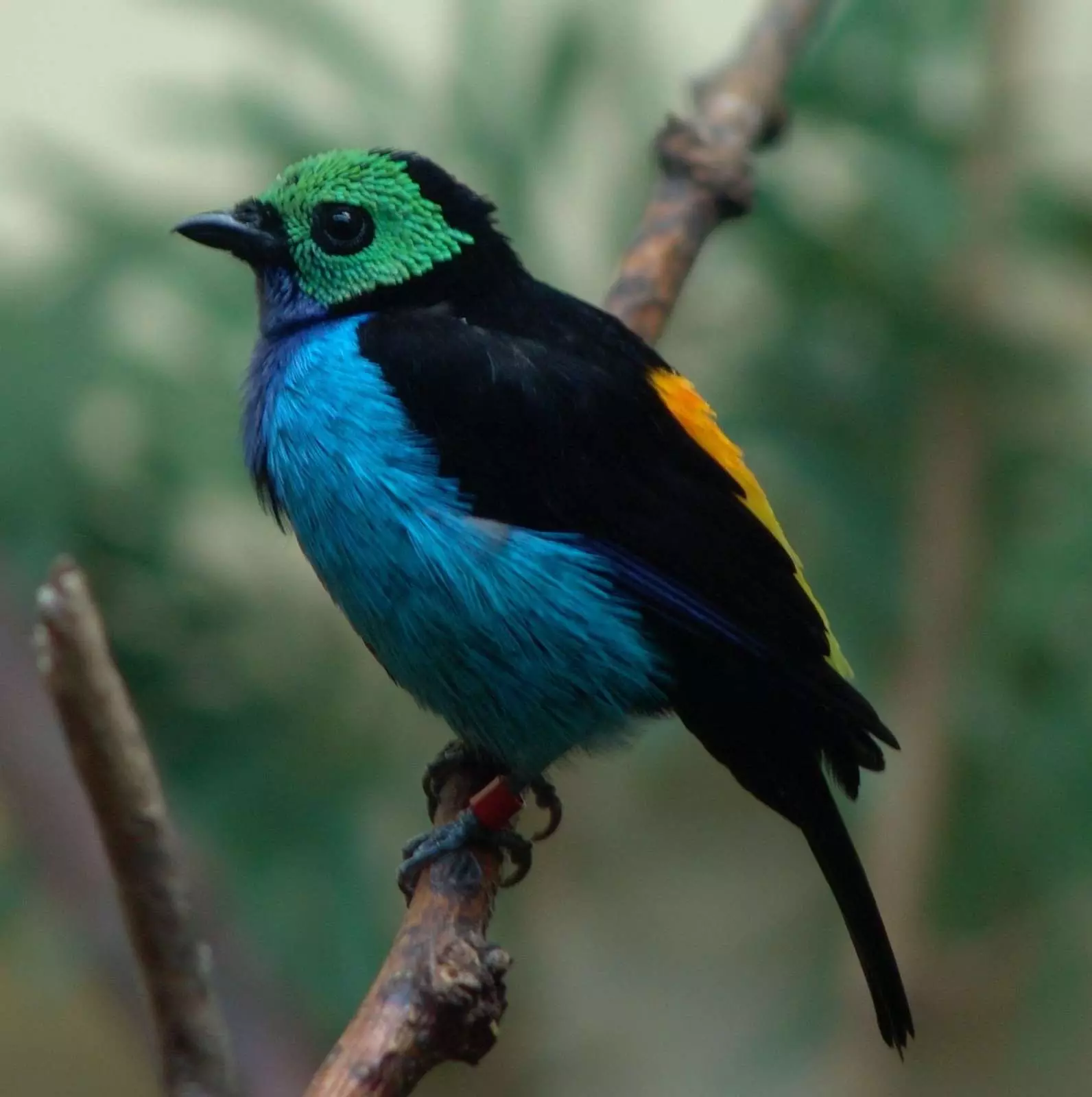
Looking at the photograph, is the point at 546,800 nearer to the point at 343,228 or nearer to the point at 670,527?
the point at 670,527

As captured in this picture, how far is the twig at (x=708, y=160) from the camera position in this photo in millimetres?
1956

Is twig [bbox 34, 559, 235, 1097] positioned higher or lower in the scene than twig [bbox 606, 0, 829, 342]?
lower

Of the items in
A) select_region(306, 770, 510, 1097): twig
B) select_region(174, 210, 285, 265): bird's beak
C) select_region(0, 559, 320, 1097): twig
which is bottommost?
select_region(0, 559, 320, 1097): twig

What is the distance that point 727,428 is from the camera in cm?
280

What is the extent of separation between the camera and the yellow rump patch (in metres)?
1.65

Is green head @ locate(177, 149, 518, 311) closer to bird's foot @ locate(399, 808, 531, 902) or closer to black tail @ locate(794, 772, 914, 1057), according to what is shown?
bird's foot @ locate(399, 808, 531, 902)

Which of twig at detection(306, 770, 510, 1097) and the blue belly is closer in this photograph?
twig at detection(306, 770, 510, 1097)

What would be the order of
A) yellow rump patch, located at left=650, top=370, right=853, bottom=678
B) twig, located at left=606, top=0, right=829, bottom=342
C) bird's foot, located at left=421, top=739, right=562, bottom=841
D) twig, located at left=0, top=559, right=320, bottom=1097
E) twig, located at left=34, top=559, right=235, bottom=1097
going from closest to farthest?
twig, located at left=34, top=559, right=235, bottom=1097, yellow rump patch, located at left=650, top=370, right=853, bottom=678, bird's foot, located at left=421, top=739, right=562, bottom=841, twig, located at left=606, top=0, right=829, bottom=342, twig, located at left=0, top=559, right=320, bottom=1097

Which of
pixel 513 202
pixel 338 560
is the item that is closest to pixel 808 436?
pixel 513 202

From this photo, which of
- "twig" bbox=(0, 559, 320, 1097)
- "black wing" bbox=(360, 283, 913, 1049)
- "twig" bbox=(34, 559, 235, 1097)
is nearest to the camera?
"twig" bbox=(34, 559, 235, 1097)

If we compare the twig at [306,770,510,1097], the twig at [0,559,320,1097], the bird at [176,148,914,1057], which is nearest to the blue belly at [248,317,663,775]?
the bird at [176,148,914,1057]

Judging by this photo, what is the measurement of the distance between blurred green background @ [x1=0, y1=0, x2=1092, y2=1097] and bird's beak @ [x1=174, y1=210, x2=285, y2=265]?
1031 mm

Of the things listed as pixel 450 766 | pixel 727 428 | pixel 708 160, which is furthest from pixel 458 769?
pixel 727 428

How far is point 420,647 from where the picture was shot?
157 centimetres
